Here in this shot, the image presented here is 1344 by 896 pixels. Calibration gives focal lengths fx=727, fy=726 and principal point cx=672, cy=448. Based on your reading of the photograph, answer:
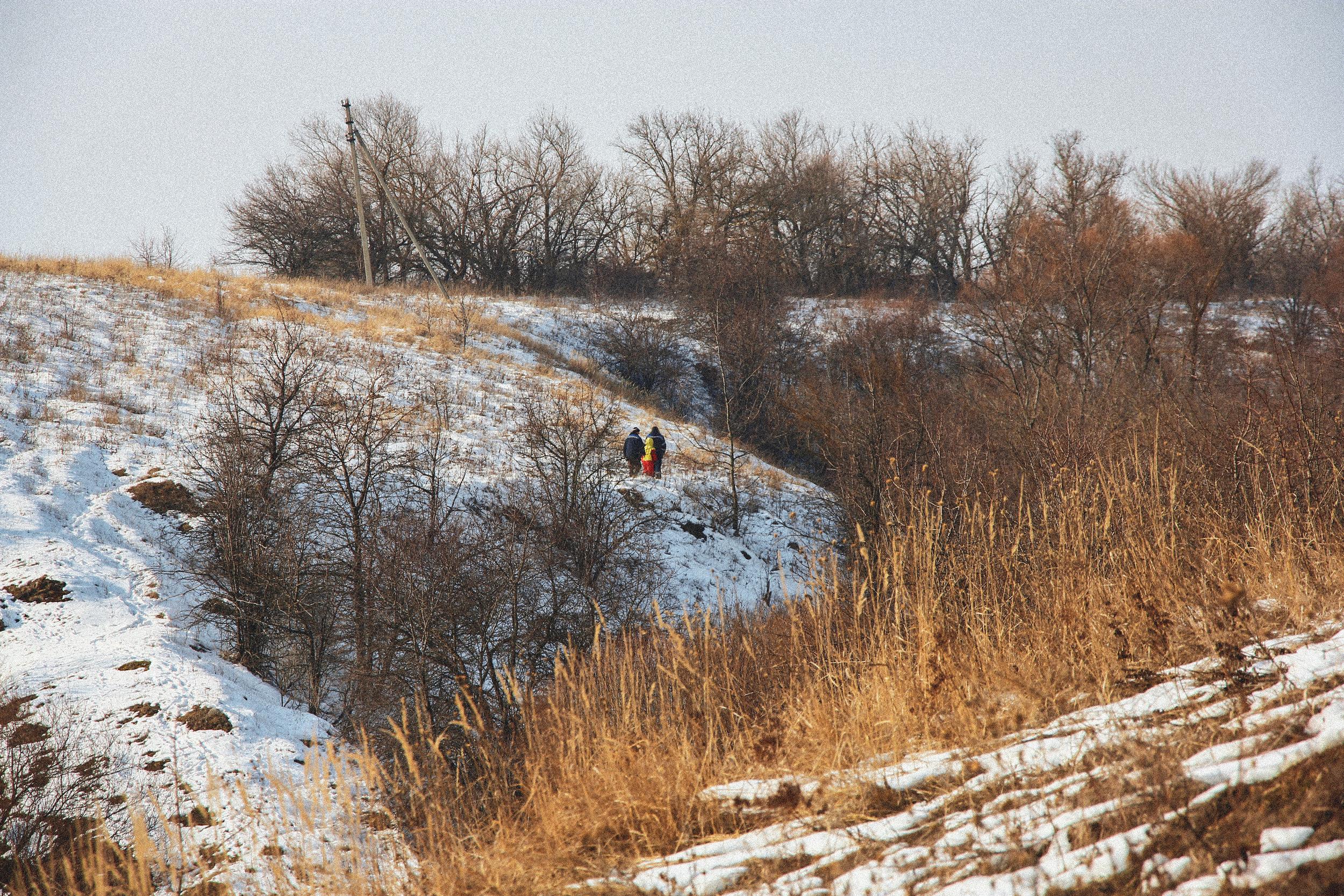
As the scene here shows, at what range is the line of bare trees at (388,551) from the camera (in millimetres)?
12266

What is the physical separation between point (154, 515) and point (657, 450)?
11146mm

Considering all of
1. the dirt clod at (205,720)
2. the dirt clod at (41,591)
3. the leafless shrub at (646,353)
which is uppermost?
the leafless shrub at (646,353)

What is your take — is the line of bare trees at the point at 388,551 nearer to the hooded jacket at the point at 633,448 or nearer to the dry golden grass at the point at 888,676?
the hooded jacket at the point at 633,448

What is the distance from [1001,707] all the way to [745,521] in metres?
17.5

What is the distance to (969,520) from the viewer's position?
462 centimetres

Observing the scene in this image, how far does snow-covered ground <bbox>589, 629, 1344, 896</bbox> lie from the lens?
188 centimetres

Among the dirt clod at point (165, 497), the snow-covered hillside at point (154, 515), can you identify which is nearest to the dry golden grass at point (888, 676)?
the snow-covered hillside at point (154, 515)

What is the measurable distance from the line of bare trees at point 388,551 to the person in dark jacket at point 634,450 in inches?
37.5

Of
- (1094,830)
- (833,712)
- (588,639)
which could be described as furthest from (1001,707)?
(588,639)

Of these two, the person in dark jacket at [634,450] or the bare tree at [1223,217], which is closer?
the person in dark jacket at [634,450]

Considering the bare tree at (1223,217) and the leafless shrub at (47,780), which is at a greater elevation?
the bare tree at (1223,217)

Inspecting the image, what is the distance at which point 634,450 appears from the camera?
19.5 m

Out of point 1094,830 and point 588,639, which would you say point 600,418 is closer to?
point 588,639

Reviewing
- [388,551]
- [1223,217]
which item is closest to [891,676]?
[388,551]
